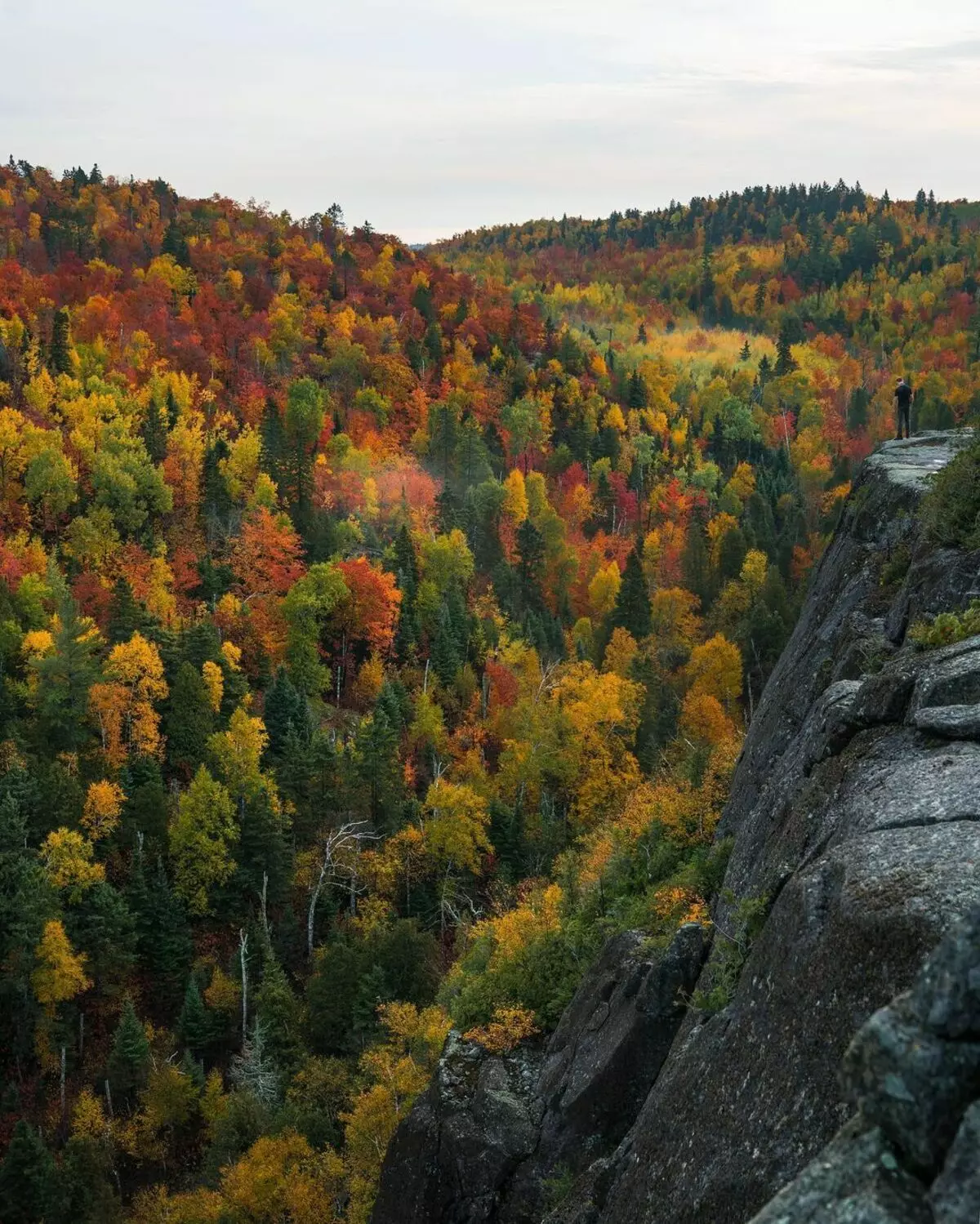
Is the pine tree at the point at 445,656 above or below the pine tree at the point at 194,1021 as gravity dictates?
above

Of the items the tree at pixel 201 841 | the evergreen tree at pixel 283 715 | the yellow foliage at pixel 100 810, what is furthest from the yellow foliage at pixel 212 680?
the yellow foliage at pixel 100 810

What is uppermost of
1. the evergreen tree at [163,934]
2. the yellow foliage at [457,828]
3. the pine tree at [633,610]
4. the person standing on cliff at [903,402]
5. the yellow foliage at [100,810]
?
the person standing on cliff at [903,402]

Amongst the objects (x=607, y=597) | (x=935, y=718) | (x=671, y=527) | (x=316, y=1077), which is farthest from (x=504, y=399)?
(x=935, y=718)

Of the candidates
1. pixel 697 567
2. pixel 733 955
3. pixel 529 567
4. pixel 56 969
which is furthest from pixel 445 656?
pixel 733 955

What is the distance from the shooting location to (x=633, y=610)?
95500 millimetres

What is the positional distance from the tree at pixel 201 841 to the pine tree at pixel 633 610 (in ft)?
140

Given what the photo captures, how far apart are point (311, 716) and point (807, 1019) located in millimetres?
69217

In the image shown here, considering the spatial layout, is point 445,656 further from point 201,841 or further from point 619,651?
point 201,841

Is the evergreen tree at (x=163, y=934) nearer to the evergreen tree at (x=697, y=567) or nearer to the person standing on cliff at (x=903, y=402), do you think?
the person standing on cliff at (x=903, y=402)

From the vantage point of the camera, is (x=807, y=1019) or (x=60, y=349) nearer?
(x=807, y=1019)

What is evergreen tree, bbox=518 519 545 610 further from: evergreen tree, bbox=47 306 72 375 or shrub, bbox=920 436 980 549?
shrub, bbox=920 436 980 549

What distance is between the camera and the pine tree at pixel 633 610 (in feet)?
312

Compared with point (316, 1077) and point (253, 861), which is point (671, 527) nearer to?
point (253, 861)

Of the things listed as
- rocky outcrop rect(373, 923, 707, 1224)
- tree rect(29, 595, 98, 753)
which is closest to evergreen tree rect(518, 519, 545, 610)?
tree rect(29, 595, 98, 753)
